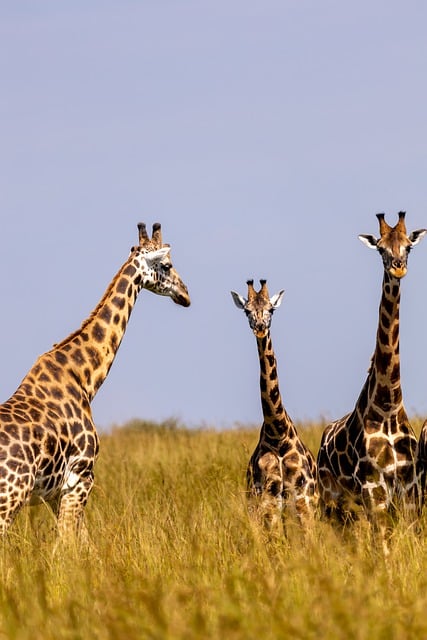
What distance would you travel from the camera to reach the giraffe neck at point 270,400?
9.62 m

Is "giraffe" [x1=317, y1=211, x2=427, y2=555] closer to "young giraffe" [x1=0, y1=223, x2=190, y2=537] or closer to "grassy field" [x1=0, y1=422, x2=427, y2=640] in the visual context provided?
"grassy field" [x1=0, y1=422, x2=427, y2=640]

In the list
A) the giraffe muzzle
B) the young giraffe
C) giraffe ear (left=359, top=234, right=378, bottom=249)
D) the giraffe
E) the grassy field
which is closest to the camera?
the grassy field

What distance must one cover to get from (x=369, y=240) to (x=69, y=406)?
8.45 ft

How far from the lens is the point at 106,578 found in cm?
667

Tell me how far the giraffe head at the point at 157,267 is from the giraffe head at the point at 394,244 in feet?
6.96

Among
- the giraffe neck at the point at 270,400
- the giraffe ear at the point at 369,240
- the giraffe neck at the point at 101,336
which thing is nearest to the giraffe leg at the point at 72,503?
the giraffe neck at the point at 101,336

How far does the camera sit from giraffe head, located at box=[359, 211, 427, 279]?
8.66 meters

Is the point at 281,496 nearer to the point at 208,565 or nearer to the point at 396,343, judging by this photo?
the point at 396,343

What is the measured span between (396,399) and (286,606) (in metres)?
3.53

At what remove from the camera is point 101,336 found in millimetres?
10109

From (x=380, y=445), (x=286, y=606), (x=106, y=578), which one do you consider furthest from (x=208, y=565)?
(x=380, y=445)

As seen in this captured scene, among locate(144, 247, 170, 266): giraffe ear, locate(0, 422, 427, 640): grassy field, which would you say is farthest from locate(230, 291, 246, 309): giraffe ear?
locate(0, 422, 427, 640): grassy field

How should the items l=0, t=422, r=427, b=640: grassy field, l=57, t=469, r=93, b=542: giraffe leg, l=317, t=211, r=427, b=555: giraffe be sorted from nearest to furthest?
l=0, t=422, r=427, b=640: grassy field → l=317, t=211, r=427, b=555: giraffe → l=57, t=469, r=93, b=542: giraffe leg

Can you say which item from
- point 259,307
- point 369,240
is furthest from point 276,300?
point 369,240
